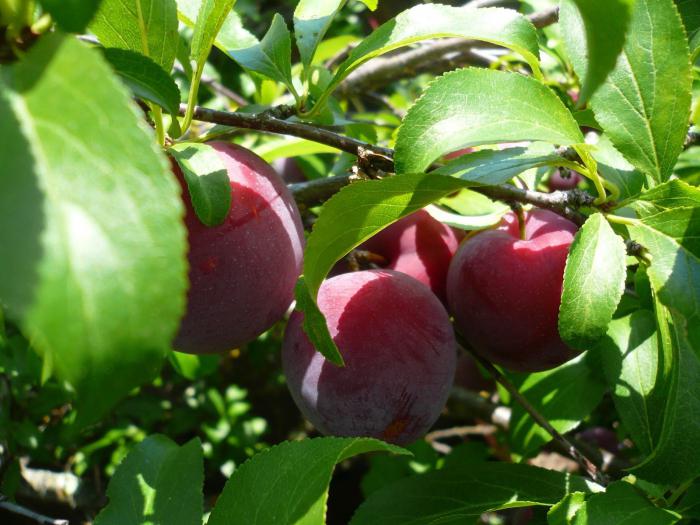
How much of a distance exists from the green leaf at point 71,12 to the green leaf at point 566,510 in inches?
25.6

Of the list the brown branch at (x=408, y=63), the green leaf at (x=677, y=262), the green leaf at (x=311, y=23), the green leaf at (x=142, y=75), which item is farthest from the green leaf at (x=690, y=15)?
the green leaf at (x=142, y=75)

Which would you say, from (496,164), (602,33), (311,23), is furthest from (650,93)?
(311,23)

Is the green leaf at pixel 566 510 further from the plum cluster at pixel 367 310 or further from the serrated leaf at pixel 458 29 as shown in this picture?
the serrated leaf at pixel 458 29

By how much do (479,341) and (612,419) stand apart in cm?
74

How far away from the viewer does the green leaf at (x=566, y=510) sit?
76cm

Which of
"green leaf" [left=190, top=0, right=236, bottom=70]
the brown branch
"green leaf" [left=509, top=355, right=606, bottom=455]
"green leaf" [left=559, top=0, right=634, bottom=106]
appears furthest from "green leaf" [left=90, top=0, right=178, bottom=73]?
the brown branch

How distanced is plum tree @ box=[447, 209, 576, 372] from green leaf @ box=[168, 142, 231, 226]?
1.14 ft

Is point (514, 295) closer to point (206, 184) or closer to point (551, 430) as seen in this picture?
point (551, 430)

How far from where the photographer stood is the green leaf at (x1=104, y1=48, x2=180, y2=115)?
56 centimetres

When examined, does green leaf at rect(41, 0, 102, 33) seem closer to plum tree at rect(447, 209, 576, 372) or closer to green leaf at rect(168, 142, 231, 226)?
green leaf at rect(168, 142, 231, 226)

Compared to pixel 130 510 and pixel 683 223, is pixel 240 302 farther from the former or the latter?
pixel 683 223

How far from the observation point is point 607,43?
49 centimetres

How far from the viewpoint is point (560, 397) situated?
1065 mm

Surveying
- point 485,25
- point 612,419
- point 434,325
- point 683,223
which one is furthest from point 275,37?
point 612,419
